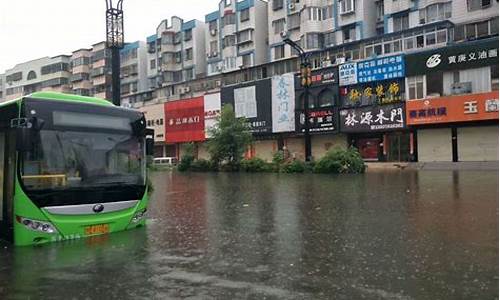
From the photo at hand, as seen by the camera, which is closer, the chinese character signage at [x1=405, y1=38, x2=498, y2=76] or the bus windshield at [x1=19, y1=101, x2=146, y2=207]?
the bus windshield at [x1=19, y1=101, x2=146, y2=207]

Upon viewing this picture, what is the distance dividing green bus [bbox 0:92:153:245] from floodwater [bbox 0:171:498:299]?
36 centimetres

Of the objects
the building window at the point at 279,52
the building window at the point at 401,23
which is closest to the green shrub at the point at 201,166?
A: the building window at the point at 279,52

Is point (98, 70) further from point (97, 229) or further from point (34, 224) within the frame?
point (34, 224)

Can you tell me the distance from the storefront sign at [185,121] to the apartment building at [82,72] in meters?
27.4

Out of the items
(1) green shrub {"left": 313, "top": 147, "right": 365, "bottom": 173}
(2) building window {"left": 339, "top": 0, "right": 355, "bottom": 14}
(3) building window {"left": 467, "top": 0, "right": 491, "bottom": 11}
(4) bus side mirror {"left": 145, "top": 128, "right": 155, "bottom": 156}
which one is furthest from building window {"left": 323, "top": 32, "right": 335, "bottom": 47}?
(4) bus side mirror {"left": 145, "top": 128, "right": 155, "bottom": 156}

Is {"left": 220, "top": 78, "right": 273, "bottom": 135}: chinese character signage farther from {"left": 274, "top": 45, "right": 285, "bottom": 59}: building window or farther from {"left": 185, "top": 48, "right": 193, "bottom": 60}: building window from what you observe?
{"left": 185, "top": 48, "right": 193, "bottom": 60}: building window

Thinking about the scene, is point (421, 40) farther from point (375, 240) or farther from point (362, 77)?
point (375, 240)

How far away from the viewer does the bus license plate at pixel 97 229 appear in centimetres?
920

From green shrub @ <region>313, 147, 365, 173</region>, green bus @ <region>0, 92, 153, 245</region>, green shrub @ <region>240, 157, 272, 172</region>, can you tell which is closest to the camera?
green bus @ <region>0, 92, 153, 245</region>

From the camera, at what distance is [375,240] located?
28.5 ft

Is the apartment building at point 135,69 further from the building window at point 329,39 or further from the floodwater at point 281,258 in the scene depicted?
the floodwater at point 281,258

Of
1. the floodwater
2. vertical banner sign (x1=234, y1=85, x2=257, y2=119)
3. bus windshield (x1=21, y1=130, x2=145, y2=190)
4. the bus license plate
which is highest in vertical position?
vertical banner sign (x1=234, y1=85, x2=257, y2=119)

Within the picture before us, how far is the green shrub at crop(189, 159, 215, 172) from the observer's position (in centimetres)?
4372

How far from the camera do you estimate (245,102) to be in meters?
56.1
